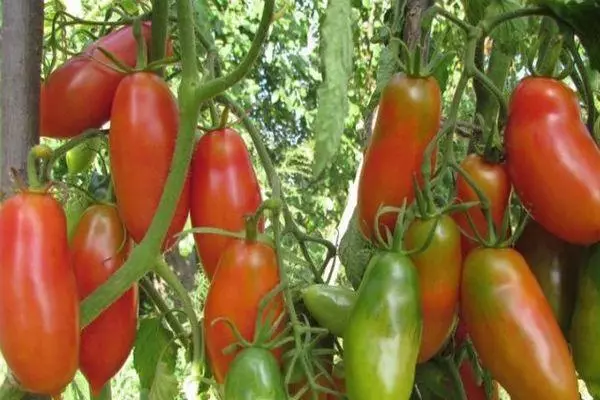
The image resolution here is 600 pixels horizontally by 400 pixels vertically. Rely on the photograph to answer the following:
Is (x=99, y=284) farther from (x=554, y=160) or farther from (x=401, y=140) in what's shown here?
(x=554, y=160)

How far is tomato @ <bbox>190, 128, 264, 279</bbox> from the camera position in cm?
84

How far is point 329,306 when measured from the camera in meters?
0.84

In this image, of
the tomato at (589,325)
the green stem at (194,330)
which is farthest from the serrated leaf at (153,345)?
the tomato at (589,325)

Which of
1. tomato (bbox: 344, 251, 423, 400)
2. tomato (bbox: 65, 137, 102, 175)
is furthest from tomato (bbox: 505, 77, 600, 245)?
tomato (bbox: 65, 137, 102, 175)

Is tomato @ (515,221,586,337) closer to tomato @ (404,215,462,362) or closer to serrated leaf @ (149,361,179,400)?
tomato @ (404,215,462,362)

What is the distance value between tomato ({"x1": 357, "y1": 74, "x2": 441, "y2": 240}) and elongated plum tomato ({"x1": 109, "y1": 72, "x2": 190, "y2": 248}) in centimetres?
18

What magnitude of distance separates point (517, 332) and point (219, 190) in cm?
29

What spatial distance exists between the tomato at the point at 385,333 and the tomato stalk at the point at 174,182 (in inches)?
7.0

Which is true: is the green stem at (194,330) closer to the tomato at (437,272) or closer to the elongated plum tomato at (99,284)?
the elongated plum tomato at (99,284)

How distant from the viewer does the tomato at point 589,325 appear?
759mm

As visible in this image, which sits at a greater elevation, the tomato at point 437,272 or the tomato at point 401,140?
the tomato at point 401,140

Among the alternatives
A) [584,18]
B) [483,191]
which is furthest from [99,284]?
[584,18]

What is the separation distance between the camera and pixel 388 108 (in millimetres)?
838

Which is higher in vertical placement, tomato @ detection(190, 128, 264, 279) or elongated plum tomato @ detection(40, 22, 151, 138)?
elongated plum tomato @ detection(40, 22, 151, 138)
